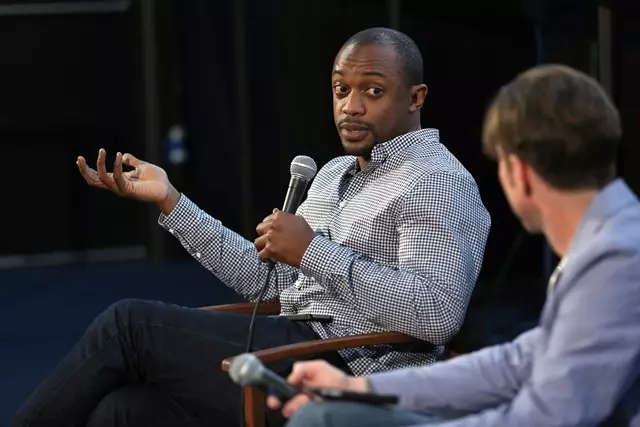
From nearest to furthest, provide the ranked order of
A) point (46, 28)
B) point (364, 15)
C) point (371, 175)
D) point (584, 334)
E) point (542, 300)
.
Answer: point (584, 334)
point (371, 175)
point (542, 300)
point (364, 15)
point (46, 28)

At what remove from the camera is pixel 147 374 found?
9.48 feet

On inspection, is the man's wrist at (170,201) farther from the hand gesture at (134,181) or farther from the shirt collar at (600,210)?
the shirt collar at (600,210)

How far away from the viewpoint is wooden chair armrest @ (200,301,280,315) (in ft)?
10.2

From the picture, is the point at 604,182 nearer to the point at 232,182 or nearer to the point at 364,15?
the point at 364,15

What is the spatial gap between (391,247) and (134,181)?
659 mm

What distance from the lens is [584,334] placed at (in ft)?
5.90

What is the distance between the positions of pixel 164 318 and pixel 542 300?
8.13ft

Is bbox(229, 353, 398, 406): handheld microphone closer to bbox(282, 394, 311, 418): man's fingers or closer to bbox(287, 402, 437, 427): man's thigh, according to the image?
bbox(282, 394, 311, 418): man's fingers

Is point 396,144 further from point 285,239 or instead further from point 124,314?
point 124,314

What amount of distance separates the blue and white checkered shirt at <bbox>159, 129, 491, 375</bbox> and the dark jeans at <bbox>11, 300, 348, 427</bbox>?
0.16m

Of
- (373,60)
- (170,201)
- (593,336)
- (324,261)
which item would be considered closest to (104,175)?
(170,201)

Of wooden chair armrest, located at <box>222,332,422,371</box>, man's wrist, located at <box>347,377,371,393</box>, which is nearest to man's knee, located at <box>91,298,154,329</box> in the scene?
wooden chair armrest, located at <box>222,332,422,371</box>

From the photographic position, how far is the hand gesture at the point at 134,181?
3.00 metres

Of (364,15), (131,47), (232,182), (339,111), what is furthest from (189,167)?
(339,111)
